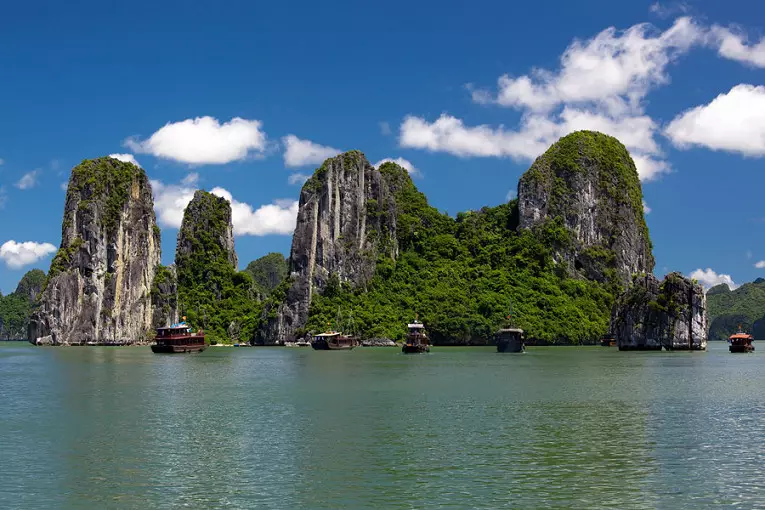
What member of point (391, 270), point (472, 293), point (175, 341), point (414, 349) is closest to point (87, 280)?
point (391, 270)

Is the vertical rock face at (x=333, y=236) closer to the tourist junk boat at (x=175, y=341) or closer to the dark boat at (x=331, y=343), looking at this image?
the dark boat at (x=331, y=343)

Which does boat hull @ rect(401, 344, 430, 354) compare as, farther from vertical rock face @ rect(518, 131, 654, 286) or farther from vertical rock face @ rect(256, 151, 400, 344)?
vertical rock face @ rect(518, 131, 654, 286)

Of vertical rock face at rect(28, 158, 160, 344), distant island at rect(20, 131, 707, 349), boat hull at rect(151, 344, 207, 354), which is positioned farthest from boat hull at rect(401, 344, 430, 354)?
vertical rock face at rect(28, 158, 160, 344)

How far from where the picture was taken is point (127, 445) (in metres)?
31.9

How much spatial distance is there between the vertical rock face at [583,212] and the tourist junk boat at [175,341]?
9302cm

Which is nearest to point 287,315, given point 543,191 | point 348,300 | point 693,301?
point 348,300

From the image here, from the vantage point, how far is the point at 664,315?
5000 inches

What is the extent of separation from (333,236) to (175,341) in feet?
211

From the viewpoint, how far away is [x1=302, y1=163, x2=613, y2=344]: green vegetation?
171250 mm

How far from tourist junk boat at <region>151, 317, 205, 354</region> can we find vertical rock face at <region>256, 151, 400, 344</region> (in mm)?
46078

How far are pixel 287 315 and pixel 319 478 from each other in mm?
152747

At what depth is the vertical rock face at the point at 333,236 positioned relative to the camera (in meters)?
178

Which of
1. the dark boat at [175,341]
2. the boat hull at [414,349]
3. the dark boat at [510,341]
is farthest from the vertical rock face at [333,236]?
the dark boat at [510,341]

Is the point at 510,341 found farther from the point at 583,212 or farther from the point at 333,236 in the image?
the point at 583,212
